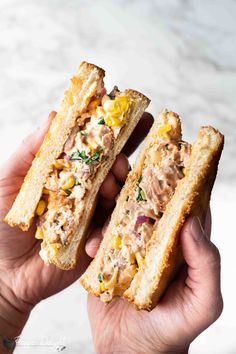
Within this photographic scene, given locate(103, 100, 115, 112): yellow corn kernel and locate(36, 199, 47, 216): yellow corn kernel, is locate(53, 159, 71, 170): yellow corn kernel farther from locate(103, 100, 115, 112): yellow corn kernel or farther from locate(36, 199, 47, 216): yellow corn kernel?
locate(103, 100, 115, 112): yellow corn kernel

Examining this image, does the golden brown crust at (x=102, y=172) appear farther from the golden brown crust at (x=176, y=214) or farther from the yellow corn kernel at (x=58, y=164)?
the golden brown crust at (x=176, y=214)

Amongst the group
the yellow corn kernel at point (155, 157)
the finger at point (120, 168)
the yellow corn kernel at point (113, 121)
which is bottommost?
the finger at point (120, 168)

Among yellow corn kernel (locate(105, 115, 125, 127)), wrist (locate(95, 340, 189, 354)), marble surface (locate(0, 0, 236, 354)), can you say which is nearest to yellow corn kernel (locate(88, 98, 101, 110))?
yellow corn kernel (locate(105, 115, 125, 127))

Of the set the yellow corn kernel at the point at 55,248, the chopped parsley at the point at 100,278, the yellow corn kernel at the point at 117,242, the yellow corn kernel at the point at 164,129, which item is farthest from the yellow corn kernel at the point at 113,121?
the chopped parsley at the point at 100,278

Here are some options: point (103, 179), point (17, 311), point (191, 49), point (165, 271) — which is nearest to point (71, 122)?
point (103, 179)

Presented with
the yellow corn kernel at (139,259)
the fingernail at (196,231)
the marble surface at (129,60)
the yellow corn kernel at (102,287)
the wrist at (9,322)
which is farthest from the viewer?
the marble surface at (129,60)

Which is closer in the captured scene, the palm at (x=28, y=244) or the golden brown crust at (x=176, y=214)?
the golden brown crust at (x=176, y=214)
